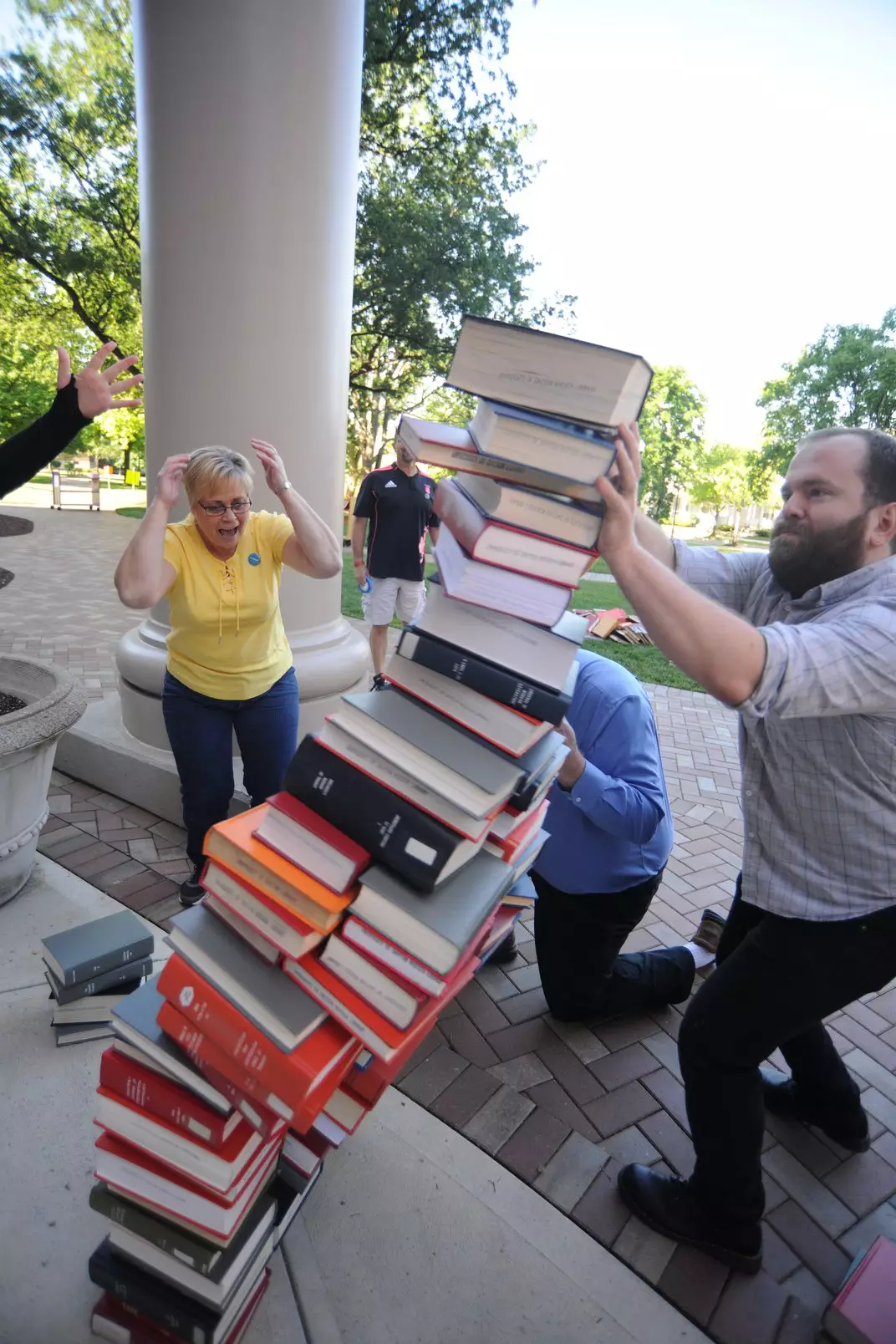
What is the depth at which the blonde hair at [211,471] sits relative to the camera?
2.41 metres

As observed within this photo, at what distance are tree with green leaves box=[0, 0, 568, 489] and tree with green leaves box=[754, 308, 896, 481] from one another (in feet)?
52.6

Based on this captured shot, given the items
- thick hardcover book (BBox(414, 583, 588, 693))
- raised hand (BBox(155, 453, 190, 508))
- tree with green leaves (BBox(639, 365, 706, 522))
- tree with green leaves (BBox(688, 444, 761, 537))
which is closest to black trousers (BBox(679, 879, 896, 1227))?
thick hardcover book (BBox(414, 583, 588, 693))

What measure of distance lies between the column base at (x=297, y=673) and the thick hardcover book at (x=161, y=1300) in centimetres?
243

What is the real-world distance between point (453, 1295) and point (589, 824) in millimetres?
1268

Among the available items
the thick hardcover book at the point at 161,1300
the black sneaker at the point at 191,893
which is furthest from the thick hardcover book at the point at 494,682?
the black sneaker at the point at 191,893

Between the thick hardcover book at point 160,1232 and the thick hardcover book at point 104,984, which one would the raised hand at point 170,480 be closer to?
the thick hardcover book at point 104,984

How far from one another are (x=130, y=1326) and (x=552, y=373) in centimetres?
202

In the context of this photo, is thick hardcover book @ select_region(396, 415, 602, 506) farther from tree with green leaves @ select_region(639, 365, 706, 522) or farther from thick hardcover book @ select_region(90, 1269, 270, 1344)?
tree with green leaves @ select_region(639, 365, 706, 522)

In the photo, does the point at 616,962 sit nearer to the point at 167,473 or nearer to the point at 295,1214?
the point at 295,1214

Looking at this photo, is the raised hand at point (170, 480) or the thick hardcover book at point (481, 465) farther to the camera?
the raised hand at point (170, 480)

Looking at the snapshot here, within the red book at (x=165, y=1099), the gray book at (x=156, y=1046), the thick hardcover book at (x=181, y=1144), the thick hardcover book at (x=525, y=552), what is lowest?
the thick hardcover book at (x=181, y=1144)

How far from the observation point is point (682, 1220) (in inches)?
73.5

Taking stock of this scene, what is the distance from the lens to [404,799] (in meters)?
1.30

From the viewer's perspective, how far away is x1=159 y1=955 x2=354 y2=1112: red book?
1.24 metres
